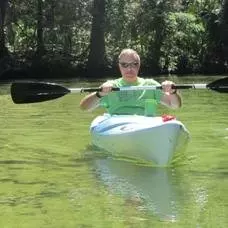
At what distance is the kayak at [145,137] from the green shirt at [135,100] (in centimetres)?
17

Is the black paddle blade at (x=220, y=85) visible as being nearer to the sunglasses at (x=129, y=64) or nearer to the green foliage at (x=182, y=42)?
the sunglasses at (x=129, y=64)

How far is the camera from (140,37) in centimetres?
3247

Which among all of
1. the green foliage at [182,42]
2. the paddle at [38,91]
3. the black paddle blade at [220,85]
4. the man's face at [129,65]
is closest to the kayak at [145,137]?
the man's face at [129,65]

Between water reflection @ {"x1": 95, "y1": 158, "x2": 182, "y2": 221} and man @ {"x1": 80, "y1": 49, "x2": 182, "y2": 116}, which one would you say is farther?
man @ {"x1": 80, "y1": 49, "x2": 182, "y2": 116}

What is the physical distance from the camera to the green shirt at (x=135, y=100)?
7457 mm

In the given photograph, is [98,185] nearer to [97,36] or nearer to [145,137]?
[145,137]

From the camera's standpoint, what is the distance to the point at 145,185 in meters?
5.94

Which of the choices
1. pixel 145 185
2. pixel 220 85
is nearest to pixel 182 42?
pixel 220 85

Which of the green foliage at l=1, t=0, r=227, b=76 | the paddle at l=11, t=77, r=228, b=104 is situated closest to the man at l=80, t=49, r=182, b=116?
the paddle at l=11, t=77, r=228, b=104

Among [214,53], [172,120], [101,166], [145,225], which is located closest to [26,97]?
[101,166]

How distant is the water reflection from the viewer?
5.10m

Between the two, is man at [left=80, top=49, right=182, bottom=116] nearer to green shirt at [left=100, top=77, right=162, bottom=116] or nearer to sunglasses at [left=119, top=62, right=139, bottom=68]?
green shirt at [left=100, top=77, right=162, bottom=116]

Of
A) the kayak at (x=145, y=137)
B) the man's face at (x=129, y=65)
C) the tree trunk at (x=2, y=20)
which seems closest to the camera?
the kayak at (x=145, y=137)

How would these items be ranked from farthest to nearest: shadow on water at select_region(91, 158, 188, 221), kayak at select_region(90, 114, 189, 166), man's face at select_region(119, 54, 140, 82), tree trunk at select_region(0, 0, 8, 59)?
tree trunk at select_region(0, 0, 8, 59), man's face at select_region(119, 54, 140, 82), kayak at select_region(90, 114, 189, 166), shadow on water at select_region(91, 158, 188, 221)
